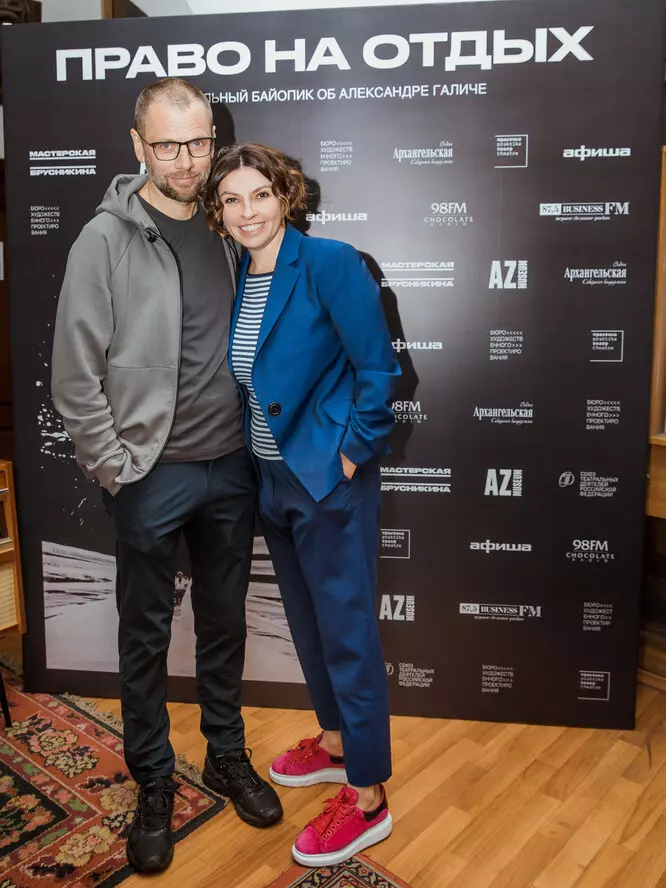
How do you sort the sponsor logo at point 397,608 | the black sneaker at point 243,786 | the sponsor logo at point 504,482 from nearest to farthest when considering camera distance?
the black sneaker at point 243,786 → the sponsor logo at point 504,482 → the sponsor logo at point 397,608

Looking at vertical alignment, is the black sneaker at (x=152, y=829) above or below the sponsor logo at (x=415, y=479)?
below

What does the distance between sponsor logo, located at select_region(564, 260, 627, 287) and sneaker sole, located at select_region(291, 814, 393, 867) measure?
1.67 metres

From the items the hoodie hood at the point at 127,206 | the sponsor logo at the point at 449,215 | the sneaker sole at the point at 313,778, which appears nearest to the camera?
the hoodie hood at the point at 127,206

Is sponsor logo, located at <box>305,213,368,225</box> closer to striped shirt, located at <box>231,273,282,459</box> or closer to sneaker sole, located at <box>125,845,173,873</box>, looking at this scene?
striped shirt, located at <box>231,273,282,459</box>

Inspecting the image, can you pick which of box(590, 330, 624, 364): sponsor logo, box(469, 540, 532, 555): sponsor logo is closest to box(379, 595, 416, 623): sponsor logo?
box(469, 540, 532, 555): sponsor logo

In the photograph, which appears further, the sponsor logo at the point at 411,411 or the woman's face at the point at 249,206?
the sponsor logo at the point at 411,411

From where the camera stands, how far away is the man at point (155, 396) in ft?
6.06

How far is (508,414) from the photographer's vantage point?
2.41 metres

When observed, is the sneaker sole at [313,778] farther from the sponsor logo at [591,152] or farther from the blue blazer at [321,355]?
the sponsor logo at [591,152]

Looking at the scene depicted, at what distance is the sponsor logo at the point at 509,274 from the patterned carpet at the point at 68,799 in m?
1.77

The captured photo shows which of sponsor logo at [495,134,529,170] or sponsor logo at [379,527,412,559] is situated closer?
sponsor logo at [495,134,529,170]

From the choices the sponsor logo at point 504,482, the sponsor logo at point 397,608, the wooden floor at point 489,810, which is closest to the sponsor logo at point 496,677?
the wooden floor at point 489,810

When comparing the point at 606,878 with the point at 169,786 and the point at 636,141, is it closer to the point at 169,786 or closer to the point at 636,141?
the point at 169,786

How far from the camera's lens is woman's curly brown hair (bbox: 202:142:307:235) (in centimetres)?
178
